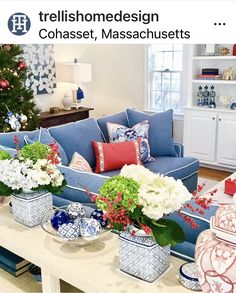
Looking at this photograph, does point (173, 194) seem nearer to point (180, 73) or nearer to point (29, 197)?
point (29, 197)

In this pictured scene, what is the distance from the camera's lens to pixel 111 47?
6.09m

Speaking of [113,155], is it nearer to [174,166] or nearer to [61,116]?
[174,166]

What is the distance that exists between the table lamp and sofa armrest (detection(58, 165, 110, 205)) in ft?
11.1

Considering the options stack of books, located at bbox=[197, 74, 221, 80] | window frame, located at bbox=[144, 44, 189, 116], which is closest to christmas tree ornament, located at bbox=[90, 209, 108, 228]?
stack of books, located at bbox=[197, 74, 221, 80]

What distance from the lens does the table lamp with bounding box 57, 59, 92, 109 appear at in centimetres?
525

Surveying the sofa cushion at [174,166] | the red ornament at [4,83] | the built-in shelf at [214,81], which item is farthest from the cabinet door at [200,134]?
the red ornament at [4,83]

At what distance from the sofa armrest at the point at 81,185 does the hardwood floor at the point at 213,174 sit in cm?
311

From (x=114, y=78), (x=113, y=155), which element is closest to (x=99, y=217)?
(x=113, y=155)

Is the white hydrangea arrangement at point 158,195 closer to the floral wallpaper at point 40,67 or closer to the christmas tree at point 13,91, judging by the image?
the christmas tree at point 13,91

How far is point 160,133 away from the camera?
387cm

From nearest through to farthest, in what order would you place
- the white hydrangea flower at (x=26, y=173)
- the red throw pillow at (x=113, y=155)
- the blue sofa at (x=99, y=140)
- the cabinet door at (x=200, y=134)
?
the white hydrangea flower at (x=26, y=173)
the blue sofa at (x=99, y=140)
the red throw pillow at (x=113, y=155)
the cabinet door at (x=200, y=134)

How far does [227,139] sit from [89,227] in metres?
3.74

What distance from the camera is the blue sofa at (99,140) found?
209cm

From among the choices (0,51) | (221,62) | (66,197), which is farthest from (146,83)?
(66,197)
